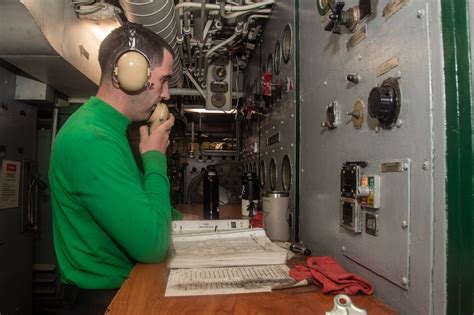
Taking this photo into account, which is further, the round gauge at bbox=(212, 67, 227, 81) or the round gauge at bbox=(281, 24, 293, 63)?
the round gauge at bbox=(212, 67, 227, 81)

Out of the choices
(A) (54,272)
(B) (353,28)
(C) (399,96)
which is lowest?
(A) (54,272)

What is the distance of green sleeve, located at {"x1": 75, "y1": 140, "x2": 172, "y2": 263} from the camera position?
43.1 inches

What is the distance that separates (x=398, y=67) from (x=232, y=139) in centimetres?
401

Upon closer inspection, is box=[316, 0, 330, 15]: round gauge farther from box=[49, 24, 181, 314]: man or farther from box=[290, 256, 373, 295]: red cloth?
box=[290, 256, 373, 295]: red cloth

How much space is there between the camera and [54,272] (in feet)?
11.7

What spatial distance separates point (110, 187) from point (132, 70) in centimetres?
46

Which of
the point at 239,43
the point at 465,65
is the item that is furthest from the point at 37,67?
the point at 465,65

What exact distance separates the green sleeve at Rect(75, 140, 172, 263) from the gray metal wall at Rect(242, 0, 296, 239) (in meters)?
0.91

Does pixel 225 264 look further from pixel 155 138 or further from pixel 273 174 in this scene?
pixel 273 174

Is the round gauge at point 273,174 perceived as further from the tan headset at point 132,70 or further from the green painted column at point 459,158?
the green painted column at point 459,158

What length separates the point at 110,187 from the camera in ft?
3.59

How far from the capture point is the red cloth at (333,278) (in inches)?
Result: 39.9

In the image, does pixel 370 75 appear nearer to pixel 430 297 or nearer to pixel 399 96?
pixel 399 96

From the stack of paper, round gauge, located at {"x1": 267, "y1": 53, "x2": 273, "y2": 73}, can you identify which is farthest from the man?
round gauge, located at {"x1": 267, "y1": 53, "x2": 273, "y2": 73}
